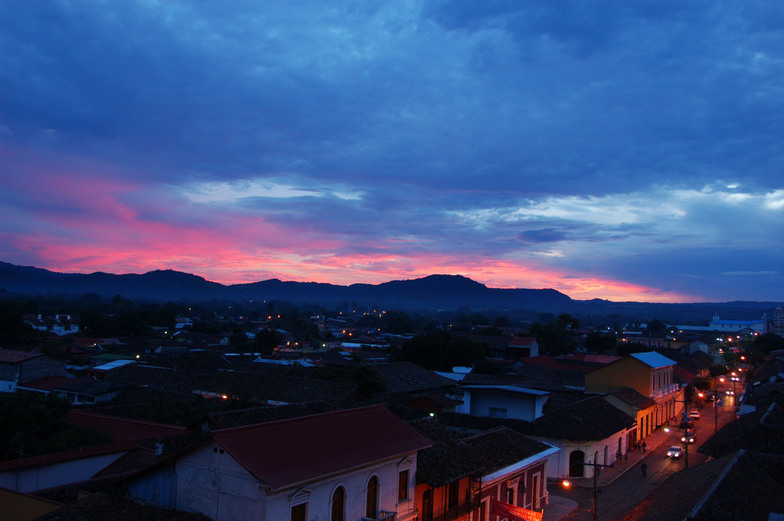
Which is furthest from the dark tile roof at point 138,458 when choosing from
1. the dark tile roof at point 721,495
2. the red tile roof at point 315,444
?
the dark tile roof at point 721,495

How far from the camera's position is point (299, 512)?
1298 cm

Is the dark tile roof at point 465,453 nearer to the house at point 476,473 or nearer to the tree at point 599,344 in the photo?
the house at point 476,473

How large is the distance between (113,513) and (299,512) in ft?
15.2

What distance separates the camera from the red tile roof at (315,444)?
493 inches

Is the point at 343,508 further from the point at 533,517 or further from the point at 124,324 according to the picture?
the point at 124,324

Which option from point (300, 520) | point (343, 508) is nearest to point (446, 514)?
point (343, 508)

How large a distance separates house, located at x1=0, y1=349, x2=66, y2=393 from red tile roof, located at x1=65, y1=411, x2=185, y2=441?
55.7 ft

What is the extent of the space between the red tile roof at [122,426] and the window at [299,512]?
48.3 ft

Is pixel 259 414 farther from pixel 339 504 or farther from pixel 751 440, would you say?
pixel 751 440

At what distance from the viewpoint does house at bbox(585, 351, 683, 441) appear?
42.0 meters

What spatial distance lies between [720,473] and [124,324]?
9991 cm

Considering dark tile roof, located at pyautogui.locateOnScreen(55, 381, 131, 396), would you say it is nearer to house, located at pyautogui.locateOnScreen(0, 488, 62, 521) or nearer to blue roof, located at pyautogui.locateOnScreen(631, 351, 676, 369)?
house, located at pyautogui.locateOnScreen(0, 488, 62, 521)

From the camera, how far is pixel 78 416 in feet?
93.9

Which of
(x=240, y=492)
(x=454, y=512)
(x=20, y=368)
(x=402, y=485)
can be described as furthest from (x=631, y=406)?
(x=20, y=368)
